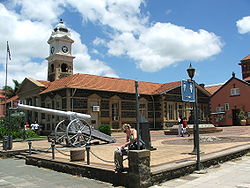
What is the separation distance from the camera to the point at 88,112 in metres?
26.1

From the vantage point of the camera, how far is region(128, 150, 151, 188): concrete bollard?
6.30m

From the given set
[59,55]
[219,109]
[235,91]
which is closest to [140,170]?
[235,91]

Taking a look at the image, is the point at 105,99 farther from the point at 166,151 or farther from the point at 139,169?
the point at 139,169

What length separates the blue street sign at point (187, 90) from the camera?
805cm

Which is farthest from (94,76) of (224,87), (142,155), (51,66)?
(142,155)

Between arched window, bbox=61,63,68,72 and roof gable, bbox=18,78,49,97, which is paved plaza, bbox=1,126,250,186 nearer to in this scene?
roof gable, bbox=18,78,49,97

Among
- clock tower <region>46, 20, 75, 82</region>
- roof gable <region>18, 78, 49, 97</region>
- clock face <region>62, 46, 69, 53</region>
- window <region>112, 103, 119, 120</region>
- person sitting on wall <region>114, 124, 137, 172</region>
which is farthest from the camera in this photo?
clock face <region>62, 46, 69, 53</region>

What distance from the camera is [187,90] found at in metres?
8.26

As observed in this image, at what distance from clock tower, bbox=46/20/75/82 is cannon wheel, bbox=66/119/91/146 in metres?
26.4

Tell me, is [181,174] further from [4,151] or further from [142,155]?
[4,151]

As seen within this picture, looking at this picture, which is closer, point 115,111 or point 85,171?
point 85,171

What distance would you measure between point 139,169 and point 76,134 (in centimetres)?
910

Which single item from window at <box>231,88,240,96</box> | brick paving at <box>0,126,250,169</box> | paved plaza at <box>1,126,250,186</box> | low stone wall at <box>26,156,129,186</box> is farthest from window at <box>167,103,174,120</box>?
low stone wall at <box>26,156,129,186</box>

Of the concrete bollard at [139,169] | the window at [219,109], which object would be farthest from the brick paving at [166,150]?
the window at [219,109]
